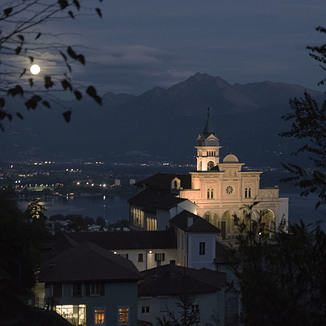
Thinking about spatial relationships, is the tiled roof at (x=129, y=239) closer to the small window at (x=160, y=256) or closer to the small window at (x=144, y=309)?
the small window at (x=160, y=256)

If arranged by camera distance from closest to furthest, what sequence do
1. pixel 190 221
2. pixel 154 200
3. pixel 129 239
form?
pixel 190 221 → pixel 129 239 → pixel 154 200

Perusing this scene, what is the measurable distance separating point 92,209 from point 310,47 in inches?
5145

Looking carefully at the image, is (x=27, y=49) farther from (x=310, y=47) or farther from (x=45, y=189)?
(x=45, y=189)

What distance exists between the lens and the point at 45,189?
185 metres

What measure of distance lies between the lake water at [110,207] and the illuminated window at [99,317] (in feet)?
178

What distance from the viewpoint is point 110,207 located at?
147 meters

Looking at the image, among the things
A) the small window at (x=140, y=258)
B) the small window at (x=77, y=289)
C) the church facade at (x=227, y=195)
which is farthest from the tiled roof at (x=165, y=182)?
the small window at (x=77, y=289)

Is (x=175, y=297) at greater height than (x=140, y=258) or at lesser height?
lesser

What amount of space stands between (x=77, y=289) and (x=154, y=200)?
35.1 meters

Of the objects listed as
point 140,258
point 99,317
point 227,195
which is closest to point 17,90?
point 99,317

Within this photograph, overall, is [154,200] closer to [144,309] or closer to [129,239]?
[129,239]

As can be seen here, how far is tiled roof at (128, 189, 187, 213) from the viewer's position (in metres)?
59.5

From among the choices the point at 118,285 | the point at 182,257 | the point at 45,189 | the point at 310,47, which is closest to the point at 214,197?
the point at 182,257

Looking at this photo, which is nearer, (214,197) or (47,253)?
(47,253)
